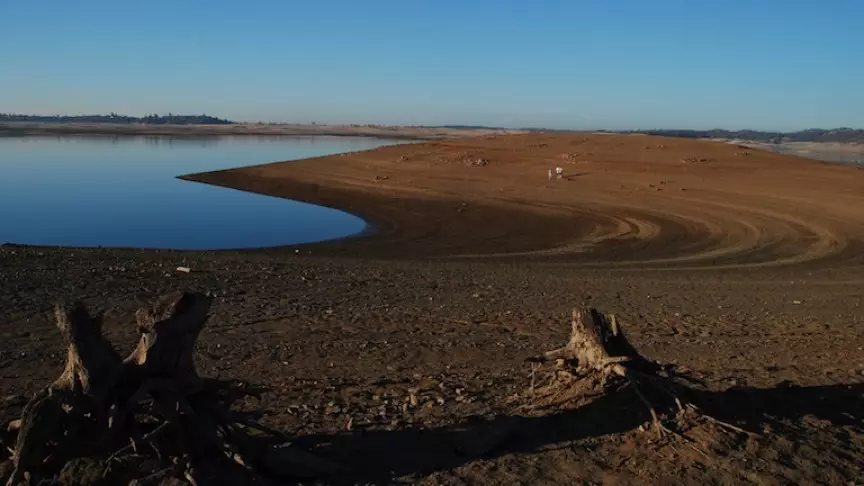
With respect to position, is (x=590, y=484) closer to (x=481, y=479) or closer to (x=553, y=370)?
(x=481, y=479)

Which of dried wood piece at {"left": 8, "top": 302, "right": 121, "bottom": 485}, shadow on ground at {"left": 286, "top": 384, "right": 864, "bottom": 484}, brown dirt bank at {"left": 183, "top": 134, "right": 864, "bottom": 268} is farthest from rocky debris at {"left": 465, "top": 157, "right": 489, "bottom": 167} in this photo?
dried wood piece at {"left": 8, "top": 302, "right": 121, "bottom": 485}

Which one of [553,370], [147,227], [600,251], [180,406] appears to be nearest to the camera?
[180,406]

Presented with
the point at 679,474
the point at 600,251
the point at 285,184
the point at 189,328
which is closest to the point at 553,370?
the point at 679,474

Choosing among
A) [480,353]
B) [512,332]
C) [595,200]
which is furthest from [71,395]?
[595,200]

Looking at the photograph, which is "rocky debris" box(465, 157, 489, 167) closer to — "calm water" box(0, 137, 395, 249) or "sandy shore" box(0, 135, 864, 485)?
"calm water" box(0, 137, 395, 249)

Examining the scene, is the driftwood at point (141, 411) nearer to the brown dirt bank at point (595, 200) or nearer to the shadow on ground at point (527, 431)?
the shadow on ground at point (527, 431)
